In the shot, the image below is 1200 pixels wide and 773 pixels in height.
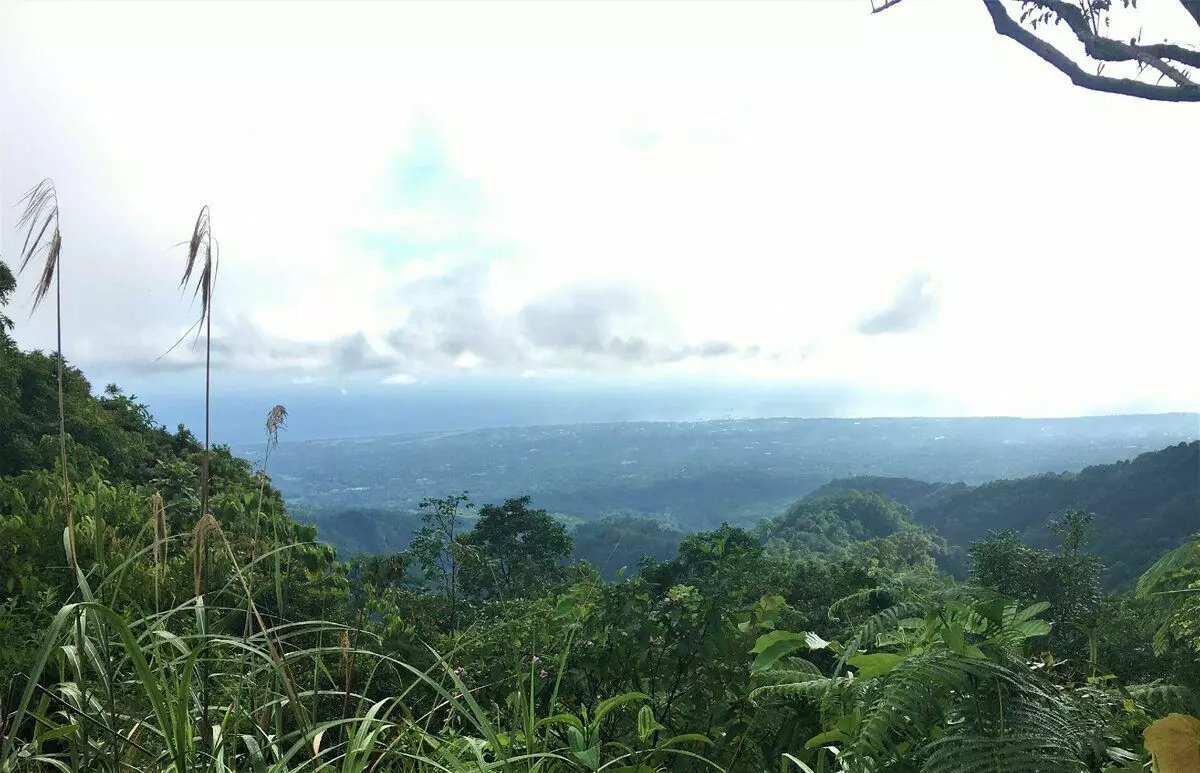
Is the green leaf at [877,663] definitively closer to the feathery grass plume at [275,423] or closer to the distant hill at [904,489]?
the feathery grass plume at [275,423]

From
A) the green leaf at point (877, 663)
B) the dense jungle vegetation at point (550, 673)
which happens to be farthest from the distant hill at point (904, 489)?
the green leaf at point (877, 663)

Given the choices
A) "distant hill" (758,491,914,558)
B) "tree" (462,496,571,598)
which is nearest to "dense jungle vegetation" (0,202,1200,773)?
"tree" (462,496,571,598)

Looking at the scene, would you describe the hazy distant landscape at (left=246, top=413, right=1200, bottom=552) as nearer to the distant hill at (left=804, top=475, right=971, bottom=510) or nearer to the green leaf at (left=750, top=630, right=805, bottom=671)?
the distant hill at (left=804, top=475, right=971, bottom=510)

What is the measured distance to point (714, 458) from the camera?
311 feet

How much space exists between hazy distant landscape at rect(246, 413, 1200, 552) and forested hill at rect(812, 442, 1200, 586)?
16.2 m

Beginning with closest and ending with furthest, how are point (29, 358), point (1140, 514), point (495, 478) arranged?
point (29, 358)
point (1140, 514)
point (495, 478)

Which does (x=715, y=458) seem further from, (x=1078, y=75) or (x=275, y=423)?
(x=275, y=423)

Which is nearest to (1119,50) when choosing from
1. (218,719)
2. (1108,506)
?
(218,719)

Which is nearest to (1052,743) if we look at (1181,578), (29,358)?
(1181,578)

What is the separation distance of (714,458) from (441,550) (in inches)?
→ 3640

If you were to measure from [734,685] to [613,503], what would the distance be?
245ft

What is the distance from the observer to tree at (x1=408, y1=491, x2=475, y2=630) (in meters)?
3.36

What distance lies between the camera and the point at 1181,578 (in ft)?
5.87

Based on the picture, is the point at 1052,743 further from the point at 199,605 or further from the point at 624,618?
the point at 199,605
